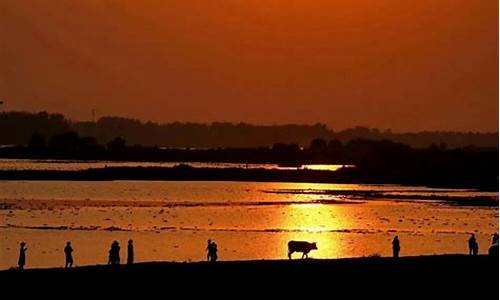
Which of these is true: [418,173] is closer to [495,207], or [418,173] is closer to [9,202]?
[495,207]

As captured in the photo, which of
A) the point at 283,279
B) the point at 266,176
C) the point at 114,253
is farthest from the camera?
the point at 266,176

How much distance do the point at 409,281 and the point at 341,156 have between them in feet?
515

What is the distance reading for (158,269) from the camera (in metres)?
34.6

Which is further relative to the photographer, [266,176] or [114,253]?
[266,176]

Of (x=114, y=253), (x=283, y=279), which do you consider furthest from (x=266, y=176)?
(x=283, y=279)

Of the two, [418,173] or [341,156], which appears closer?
[418,173]

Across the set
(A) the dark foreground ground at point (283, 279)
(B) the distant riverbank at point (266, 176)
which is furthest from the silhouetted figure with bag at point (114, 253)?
(B) the distant riverbank at point (266, 176)

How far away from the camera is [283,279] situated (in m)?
33.3

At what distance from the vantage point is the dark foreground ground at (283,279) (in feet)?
100

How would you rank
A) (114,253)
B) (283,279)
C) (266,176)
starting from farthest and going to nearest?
(266,176), (114,253), (283,279)

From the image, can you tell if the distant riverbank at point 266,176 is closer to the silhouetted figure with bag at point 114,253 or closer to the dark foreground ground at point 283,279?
the dark foreground ground at point 283,279

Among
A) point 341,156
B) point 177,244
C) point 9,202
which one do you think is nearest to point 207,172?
point 341,156

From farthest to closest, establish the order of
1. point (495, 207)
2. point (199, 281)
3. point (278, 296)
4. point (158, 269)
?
point (495, 207) → point (158, 269) → point (199, 281) → point (278, 296)

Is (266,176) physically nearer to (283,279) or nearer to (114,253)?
(114,253)
